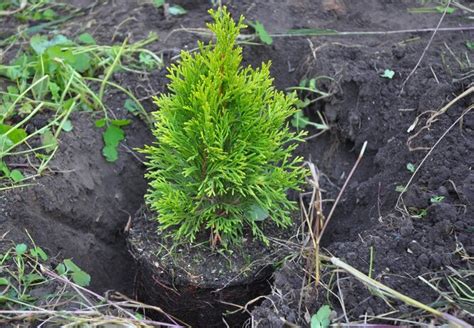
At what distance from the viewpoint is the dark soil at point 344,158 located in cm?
285

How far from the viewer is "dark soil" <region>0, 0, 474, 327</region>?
2.85 m

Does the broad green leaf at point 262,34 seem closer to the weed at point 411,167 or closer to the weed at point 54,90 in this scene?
the weed at point 54,90

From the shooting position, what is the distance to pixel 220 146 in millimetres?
2832

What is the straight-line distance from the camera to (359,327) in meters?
2.53

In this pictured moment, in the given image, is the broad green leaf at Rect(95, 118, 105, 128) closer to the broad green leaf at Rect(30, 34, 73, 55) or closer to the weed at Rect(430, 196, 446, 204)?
the broad green leaf at Rect(30, 34, 73, 55)

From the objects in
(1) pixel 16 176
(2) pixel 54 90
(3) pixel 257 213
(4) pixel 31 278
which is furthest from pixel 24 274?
(2) pixel 54 90

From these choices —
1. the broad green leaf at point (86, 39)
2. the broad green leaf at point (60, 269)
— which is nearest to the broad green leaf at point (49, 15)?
the broad green leaf at point (86, 39)

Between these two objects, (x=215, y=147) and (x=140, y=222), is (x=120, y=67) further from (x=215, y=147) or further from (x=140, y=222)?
(x=215, y=147)

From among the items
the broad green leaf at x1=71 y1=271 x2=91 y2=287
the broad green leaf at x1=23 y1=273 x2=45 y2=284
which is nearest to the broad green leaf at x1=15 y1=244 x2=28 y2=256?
the broad green leaf at x1=23 y1=273 x2=45 y2=284

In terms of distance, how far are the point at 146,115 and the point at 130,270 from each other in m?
0.85

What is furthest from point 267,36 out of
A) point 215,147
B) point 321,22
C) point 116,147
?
point 215,147

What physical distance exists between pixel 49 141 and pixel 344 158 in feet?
5.39

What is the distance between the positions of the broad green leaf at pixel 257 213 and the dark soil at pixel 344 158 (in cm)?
28

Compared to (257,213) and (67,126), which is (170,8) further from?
(257,213)
